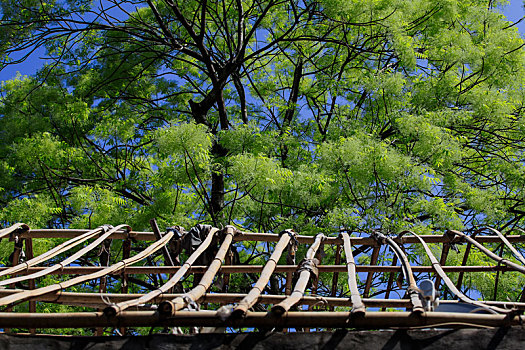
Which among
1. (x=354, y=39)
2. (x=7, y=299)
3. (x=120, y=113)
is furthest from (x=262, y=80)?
(x=7, y=299)

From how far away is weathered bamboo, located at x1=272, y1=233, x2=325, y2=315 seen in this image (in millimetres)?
1957

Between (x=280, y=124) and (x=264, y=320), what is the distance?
6853 mm

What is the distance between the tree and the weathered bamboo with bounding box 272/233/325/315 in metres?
2.78

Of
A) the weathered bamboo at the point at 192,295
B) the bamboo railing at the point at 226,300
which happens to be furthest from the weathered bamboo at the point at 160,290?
the weathered bamboo at the point at 192,295

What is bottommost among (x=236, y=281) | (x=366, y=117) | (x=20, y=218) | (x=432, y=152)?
(x=236, y=281)

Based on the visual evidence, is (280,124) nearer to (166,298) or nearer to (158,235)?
(158,235)

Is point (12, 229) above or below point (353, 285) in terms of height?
above

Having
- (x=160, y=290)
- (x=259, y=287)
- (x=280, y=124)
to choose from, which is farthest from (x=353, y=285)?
(x=280, y=124)

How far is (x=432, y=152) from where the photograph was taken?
6.22m

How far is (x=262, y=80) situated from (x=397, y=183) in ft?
15.4

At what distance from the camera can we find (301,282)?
2461 millimetres

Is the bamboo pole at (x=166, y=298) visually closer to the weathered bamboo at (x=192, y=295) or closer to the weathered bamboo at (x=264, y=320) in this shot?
the weathered bamboo at (x=192, y=295)

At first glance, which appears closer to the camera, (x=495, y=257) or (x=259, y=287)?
(x=259, y=287)

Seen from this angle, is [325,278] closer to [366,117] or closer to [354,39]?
[366,117]
